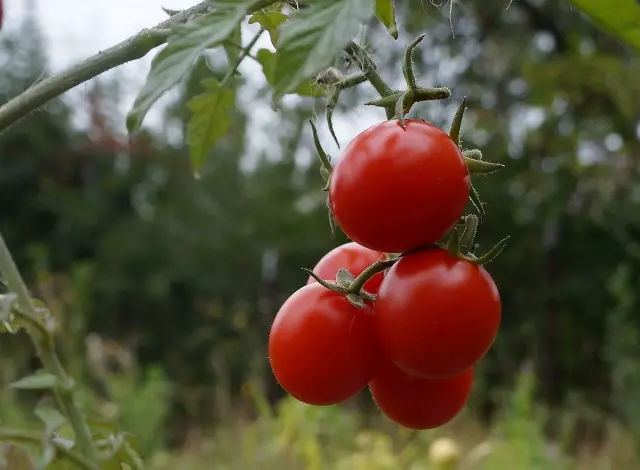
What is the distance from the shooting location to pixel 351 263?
611mm

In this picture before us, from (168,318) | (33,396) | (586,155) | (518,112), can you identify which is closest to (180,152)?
(168,318)

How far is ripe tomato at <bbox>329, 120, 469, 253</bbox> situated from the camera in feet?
1.58


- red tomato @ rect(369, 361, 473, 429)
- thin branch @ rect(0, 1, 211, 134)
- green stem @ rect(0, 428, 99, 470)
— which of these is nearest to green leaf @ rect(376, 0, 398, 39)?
thin branch @ rect(0, 1, 211, 134)

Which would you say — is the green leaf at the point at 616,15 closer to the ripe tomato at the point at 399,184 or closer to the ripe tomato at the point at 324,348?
the ripe tomato at the point at 399,184

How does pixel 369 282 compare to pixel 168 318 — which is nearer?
pixel 369 282

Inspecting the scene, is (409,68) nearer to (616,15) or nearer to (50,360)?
(616,15)

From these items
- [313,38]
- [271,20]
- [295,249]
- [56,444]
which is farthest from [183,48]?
[295,249]

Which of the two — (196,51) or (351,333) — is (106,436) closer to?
(351,333)

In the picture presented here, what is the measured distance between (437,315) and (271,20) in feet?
0.89

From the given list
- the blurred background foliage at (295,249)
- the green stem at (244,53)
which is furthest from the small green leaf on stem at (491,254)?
the blurred background foliage at (295,249)

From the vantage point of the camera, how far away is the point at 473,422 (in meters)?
4.17

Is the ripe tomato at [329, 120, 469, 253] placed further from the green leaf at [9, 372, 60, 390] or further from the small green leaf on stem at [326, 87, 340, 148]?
the green leaf at [9, 372, 60, 390]

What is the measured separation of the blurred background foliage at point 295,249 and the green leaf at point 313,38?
7.81ft

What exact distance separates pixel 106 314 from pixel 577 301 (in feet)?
11.7
